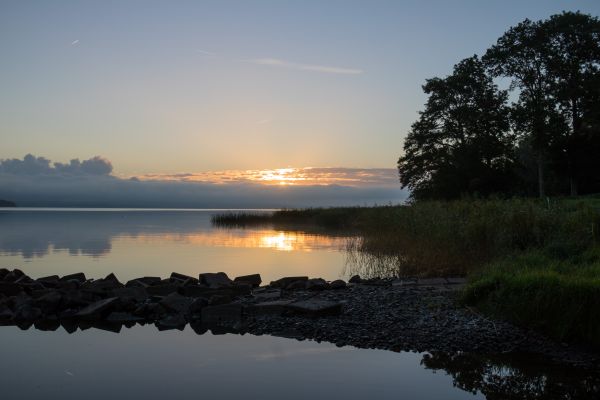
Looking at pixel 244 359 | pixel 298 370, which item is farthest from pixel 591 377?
pixel 244 359

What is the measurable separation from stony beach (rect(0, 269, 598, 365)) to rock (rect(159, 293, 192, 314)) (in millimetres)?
18

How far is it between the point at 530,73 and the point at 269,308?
106 ft

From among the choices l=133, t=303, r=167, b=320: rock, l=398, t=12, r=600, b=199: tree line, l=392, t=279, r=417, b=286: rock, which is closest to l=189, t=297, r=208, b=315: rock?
l=133, t=303, r=167, b=320: rock

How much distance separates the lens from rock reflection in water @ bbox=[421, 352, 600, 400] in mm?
6024

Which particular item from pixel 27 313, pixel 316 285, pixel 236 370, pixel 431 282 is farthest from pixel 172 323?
pixel 431 282

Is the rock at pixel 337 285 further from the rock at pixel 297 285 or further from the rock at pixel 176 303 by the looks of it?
the rock at pixel 176 303

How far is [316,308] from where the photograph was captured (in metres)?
8.79

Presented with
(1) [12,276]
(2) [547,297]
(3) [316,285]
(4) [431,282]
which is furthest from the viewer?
(1) [12,276]

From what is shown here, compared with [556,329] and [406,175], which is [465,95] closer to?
[406,175]

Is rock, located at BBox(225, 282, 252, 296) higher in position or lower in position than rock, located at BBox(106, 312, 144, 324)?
higher

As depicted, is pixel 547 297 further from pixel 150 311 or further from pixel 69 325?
pixel 69 325

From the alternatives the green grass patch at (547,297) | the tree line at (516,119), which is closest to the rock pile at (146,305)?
the green grass patch at (547,297)

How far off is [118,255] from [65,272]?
4.56 meters

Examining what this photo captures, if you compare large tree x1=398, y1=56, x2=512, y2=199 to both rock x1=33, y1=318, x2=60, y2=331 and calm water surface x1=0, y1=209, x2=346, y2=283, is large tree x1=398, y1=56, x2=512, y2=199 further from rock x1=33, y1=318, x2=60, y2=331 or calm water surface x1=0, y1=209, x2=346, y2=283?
rock x1=33, y1=318, x2=60, y2=331
